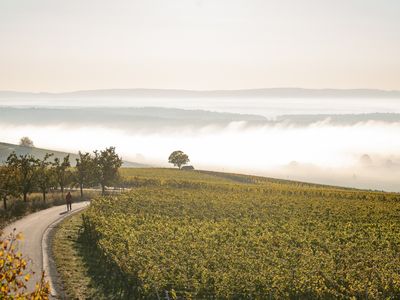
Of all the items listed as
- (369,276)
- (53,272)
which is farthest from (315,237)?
(53,272)

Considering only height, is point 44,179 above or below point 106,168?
below

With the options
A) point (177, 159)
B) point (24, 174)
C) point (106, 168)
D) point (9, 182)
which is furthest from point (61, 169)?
point (177, 159)

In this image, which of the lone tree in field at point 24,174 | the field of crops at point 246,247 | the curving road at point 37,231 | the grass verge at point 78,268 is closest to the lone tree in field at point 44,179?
the lone tree in field at point 24,174

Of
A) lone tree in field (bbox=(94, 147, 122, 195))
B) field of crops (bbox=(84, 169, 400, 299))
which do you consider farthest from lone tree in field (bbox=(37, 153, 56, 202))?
lone tree in field (bbox=(94, 147, 122, 195))

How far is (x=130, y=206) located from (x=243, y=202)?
13.5 m

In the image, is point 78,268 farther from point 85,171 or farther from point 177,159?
point 177,159

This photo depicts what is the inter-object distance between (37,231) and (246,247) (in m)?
19.2

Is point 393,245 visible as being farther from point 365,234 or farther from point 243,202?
point 243,202

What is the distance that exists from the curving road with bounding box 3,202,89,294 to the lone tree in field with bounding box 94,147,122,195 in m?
13.7

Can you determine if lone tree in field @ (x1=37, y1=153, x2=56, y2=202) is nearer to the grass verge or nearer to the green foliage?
the green foliage

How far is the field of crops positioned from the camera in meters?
22.5

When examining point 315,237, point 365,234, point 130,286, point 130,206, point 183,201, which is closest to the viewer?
point 130,286

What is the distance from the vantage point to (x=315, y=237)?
1410 inches

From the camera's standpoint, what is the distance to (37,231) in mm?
39938
